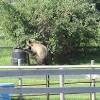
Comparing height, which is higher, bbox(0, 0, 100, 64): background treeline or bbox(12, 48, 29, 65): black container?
bbox(0, 0, 100, 64): background treeline

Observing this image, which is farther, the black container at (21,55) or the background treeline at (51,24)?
the background treeline at (51,24)

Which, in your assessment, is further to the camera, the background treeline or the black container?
the background treeline

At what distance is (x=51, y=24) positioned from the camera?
2642 cm

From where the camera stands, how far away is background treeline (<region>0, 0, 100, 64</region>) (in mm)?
26219

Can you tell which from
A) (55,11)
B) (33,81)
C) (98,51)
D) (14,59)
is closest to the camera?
(33,81)

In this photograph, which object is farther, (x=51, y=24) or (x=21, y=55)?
(x=51, y=24)

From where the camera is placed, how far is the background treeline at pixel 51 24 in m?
26.2

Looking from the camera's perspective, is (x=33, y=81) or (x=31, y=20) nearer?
(x=33, y=81)

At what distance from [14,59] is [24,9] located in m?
3.13

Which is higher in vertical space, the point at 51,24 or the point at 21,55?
the point at 51,24

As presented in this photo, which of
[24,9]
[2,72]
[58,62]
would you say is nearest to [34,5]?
[24,9]

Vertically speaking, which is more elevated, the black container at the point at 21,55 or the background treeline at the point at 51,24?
the background treeline at the point at 51,24

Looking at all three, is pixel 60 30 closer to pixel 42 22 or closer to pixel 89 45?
pixel 42 22

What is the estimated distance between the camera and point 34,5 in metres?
27.1
